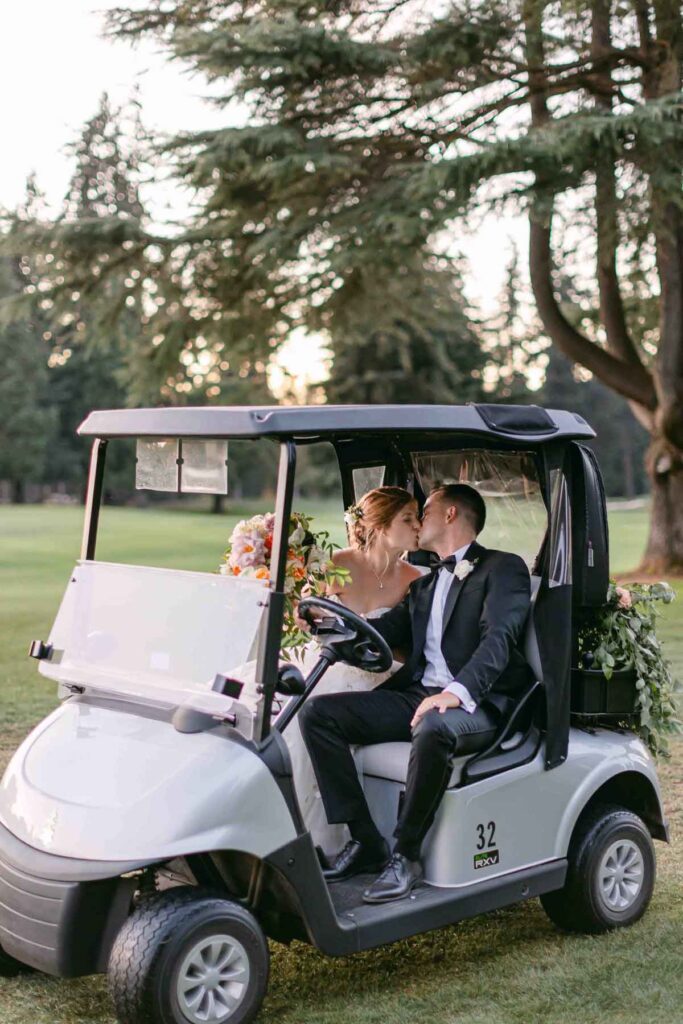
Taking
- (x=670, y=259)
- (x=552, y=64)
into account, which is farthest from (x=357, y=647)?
(x=670, y=259)

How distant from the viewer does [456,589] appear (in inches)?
162

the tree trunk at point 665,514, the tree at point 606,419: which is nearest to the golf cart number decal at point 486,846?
the tree trunk at point 665,514

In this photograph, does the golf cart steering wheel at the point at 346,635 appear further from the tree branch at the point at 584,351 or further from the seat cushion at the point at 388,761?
the tree branch at the point at 584,351

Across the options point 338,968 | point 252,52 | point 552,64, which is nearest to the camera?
point 338,968

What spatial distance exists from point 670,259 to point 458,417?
13.6 m

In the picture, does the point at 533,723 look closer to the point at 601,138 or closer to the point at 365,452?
the point at 365,452

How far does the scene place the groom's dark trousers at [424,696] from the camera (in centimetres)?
369

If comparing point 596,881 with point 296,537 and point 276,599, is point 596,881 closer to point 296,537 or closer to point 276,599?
point 296,537

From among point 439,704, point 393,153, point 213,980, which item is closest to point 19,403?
point 393,153

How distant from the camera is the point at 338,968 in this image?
155 inches

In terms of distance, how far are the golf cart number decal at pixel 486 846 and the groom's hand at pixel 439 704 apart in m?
0.37

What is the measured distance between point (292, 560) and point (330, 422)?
0.85 m

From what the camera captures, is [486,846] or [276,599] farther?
[486,846]

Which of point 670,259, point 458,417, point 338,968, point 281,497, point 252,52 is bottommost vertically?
point 338,968
